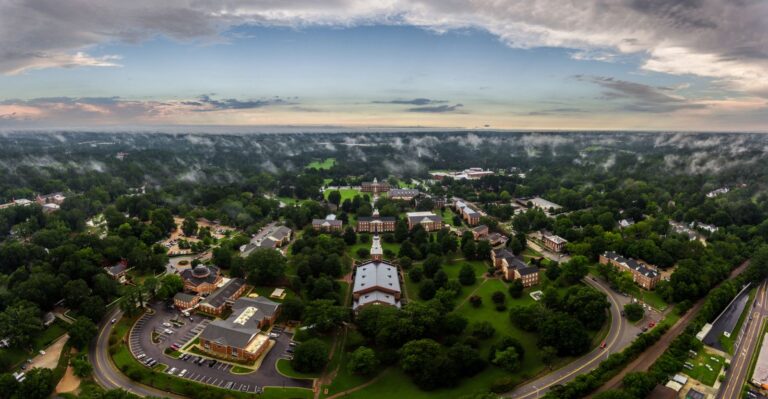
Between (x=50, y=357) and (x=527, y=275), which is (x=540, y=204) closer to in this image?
(x=527, y=275)

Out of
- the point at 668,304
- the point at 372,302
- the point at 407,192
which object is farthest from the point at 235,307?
the point at 407,192

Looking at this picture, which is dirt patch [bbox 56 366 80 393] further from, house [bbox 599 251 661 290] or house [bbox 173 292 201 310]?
house [bbox 599 251 661 290]

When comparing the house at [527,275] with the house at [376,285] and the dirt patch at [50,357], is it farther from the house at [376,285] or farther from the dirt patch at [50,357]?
the dirt patch at [50,357]

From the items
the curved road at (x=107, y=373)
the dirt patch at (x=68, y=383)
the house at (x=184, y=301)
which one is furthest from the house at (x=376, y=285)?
the dirt patch at (x=68, y=383)

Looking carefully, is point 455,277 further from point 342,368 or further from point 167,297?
point 167,297

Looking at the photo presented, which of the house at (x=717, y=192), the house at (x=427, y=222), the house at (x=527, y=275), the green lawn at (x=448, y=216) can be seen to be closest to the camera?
the house at (x=527, y=275)

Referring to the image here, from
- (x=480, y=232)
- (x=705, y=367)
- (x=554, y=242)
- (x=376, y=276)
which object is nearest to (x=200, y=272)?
(x=376, y=276)
